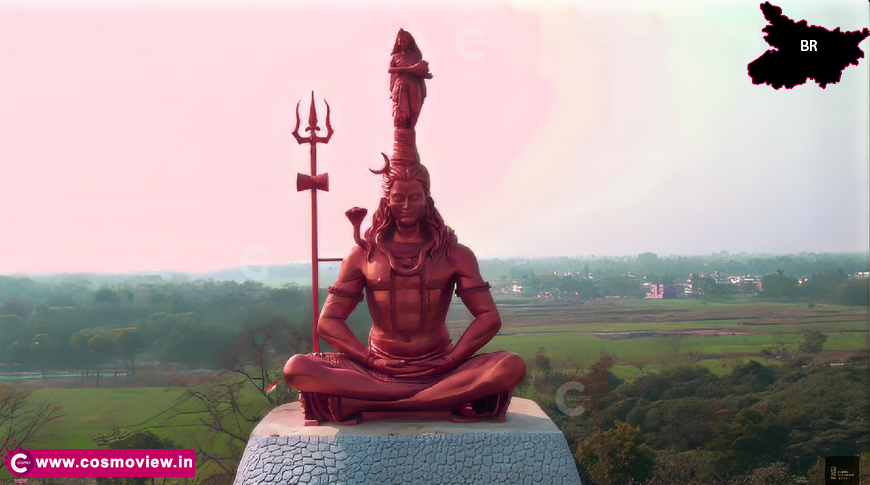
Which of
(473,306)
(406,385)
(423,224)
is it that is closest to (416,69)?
(423,224)

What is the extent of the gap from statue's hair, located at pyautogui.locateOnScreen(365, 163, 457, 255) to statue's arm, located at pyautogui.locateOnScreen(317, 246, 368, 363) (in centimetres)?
16

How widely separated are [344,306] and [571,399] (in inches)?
407

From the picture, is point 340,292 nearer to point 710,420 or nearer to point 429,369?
point 429,369

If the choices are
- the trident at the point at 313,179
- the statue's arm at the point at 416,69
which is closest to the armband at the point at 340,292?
the trident at the point at 313,179

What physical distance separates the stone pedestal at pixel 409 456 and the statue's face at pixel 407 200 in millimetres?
1399

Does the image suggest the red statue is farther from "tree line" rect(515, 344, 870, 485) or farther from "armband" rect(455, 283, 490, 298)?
"tree line" rect(515, 344, 870, 485)

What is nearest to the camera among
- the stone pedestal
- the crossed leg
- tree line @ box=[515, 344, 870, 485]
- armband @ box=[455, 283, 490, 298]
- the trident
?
the stone pedestal

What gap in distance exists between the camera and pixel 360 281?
4.63m

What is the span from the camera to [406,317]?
4.54 metres

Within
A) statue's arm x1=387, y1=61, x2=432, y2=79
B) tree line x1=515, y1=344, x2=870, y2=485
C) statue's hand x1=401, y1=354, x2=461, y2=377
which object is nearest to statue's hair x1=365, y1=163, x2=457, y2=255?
statue's arm x1=387, y1=61, x2=432, y2=79

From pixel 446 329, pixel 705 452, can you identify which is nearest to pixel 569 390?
pixel 705 452

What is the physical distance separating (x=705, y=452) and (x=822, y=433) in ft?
7.04

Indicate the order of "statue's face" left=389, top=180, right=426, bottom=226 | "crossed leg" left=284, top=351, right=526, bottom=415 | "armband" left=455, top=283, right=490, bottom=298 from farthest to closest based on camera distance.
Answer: "armband" left=455, top=283, right=490, bottom=298
"statue's face" left=389, top=180, right=426, bottom=226
"crossed leg" left=284, top=351, right=526, bottom=415

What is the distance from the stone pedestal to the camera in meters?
4.12
